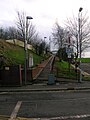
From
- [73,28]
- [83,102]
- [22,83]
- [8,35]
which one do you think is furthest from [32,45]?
[83,102]

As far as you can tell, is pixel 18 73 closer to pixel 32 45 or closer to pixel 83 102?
pixel 83 102

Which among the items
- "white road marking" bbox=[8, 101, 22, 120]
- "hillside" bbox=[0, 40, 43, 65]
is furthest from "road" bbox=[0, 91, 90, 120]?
"hillside" bbox=[0, 40, 43, 65]

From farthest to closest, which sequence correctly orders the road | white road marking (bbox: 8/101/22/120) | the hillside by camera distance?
the hillside < the road < white road marking (bbox: 8/101/22/120)

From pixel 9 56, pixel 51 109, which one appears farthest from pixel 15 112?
pixel 9 56

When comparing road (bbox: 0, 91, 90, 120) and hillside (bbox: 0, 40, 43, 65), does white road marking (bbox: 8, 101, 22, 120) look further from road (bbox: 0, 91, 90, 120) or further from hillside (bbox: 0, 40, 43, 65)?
hillside (bbox: 0, 40, 43, 65)

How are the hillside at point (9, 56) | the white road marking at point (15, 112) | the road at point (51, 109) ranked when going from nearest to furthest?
the white road marking at point (15, 112), the road at point (51, 109), the hillside at point (9, 56)

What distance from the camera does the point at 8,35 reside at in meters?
110

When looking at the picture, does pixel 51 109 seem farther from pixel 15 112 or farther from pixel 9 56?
pixel 9 56

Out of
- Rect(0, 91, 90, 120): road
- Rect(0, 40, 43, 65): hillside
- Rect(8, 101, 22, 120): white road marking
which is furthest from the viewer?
Rect(0, 40, 43, 65): hillside

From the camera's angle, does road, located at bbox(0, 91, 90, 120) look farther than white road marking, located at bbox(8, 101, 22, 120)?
Yes

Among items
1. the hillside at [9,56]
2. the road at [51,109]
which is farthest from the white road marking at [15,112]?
the hillside at [9,56]

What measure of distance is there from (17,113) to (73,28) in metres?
29.6

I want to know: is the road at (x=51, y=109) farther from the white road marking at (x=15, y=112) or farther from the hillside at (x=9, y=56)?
the hillside at (x=9, y=56)

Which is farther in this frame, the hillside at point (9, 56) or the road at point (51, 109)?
the hillside at point (9, 56)
